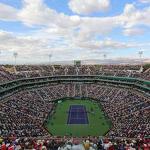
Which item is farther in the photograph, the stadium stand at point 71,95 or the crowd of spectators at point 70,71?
the crowd of spectators at point 70,71

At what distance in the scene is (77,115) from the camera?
→ 63.0 m

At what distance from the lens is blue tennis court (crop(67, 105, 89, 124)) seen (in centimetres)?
5850

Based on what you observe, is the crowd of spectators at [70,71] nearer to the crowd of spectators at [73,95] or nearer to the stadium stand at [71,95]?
the stadium stand at [71,95]

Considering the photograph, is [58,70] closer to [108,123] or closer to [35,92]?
[35,92]

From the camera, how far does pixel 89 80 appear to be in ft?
295

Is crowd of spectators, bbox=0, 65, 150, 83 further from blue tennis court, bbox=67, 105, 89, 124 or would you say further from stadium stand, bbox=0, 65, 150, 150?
blue tennis court, bbox=67, 105, 89, 124

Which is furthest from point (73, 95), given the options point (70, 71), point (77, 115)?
point (77, 115)

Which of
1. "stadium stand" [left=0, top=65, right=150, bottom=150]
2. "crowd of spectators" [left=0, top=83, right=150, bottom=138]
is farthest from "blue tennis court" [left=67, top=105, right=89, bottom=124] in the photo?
"stadium stand" [left=0, top=65, right=150, bottom=150]

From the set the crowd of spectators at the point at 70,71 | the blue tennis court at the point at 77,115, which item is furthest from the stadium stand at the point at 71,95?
the blue tennis court at the point at 77,115

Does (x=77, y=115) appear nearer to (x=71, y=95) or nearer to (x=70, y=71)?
(x=71, y=95)

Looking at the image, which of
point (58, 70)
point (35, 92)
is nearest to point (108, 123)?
point (35, 92)

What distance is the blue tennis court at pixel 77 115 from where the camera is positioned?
192 feet

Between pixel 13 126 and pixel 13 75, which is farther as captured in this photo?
pixel 13 75

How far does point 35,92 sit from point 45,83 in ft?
31.0
